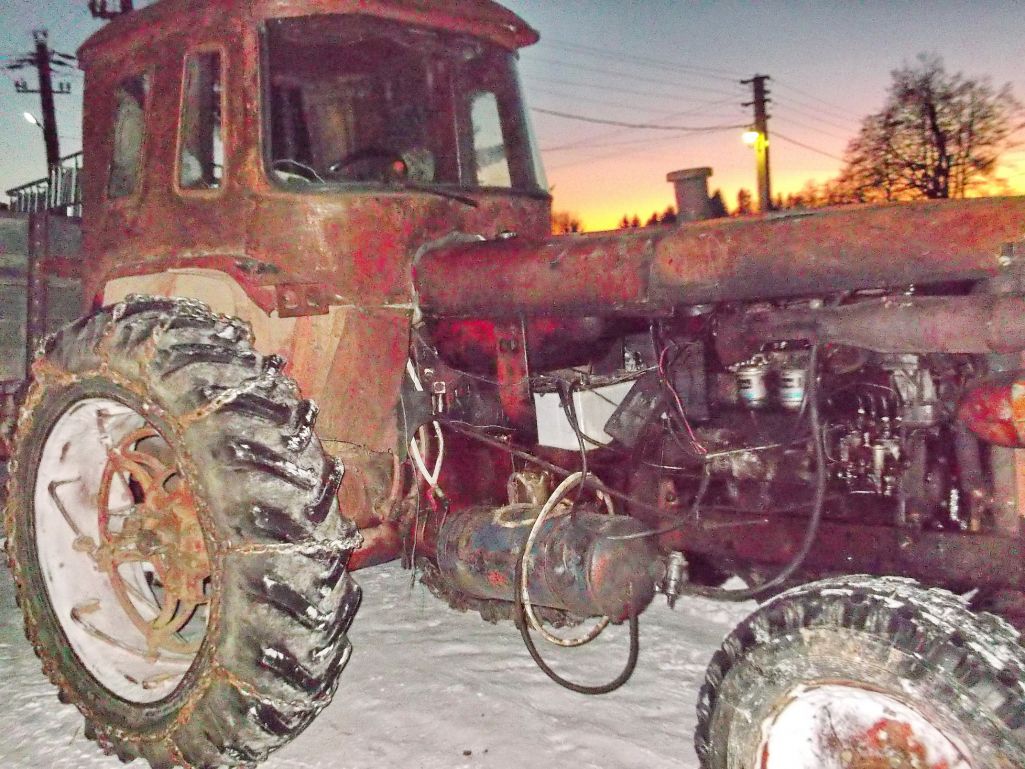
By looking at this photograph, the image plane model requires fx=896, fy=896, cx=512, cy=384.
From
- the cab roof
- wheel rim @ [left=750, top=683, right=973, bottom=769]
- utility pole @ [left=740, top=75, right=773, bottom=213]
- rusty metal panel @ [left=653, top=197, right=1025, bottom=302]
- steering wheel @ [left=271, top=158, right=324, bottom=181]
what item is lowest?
wheel rim @ [left=750, top=683, right=973, bottom=769]

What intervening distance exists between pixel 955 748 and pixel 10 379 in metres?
5.52

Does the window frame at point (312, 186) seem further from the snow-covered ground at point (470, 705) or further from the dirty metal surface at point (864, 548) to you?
the snow-covered ground at point (470, 705)

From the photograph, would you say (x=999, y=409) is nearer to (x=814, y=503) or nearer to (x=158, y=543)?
(x=814, y=503)

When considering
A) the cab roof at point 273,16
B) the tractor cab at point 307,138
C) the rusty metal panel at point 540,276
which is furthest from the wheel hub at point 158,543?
the cab roof at point 273,16

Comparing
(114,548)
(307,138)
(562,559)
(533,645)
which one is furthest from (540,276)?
(114,548)

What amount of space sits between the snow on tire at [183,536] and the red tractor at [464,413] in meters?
0.01

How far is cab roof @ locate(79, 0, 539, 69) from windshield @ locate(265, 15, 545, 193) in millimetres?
49

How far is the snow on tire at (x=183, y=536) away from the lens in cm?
270

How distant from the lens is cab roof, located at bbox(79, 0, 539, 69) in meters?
3.47

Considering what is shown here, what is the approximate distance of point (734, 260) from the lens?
2.65 meters

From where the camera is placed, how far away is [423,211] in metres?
3.60

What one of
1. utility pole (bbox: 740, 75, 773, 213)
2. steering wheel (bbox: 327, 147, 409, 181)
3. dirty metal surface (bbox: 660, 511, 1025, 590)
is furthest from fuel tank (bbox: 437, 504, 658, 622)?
utility pole (bbox: 740, 75, 773, 213)

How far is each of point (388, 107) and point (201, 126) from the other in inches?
30.5

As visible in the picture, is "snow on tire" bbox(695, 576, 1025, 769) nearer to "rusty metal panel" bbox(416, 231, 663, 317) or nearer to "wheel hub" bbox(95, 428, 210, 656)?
"rusty metal panel" bbox(416, 231, 663, 317)
